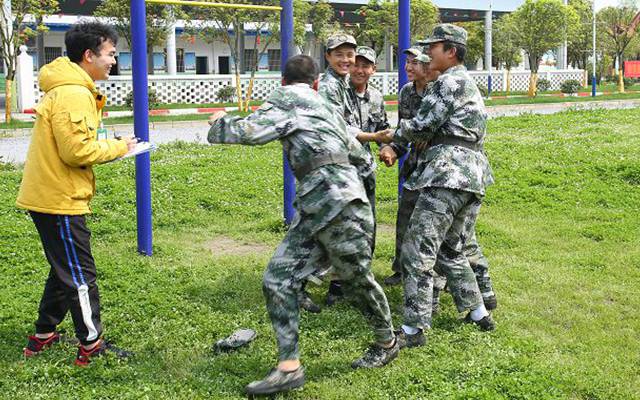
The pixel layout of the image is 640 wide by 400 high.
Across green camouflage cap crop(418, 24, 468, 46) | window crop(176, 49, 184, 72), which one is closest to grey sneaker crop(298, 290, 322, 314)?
green camouflage cap crop(418, 24, 468, 46)

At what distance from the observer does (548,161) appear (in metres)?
11.5

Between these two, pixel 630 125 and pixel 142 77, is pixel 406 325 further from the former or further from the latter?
pixel 630 125

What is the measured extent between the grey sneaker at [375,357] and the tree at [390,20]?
3020 cm

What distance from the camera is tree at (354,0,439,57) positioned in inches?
1341

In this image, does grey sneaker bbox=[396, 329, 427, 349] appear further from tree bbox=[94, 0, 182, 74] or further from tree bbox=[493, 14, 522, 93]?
tree bbox=[493, 14, 522, 93]

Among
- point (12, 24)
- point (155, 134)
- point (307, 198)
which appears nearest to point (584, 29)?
point (12, 24)

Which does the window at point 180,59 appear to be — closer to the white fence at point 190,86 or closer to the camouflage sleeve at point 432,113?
the white fence at point 190,86

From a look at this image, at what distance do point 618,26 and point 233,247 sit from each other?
132 ft

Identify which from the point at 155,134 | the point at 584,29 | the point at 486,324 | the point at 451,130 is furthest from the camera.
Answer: the point at 584,29

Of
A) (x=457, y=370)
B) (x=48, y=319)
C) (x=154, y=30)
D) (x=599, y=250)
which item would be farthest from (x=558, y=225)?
(x=154, y=30)

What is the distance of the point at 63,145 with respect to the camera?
4.38m

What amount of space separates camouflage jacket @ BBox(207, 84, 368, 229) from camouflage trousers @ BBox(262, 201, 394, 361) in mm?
78

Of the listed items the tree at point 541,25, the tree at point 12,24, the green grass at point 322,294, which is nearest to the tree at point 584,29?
the tree at point 541,25

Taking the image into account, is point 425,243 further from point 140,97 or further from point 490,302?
point 140,97
